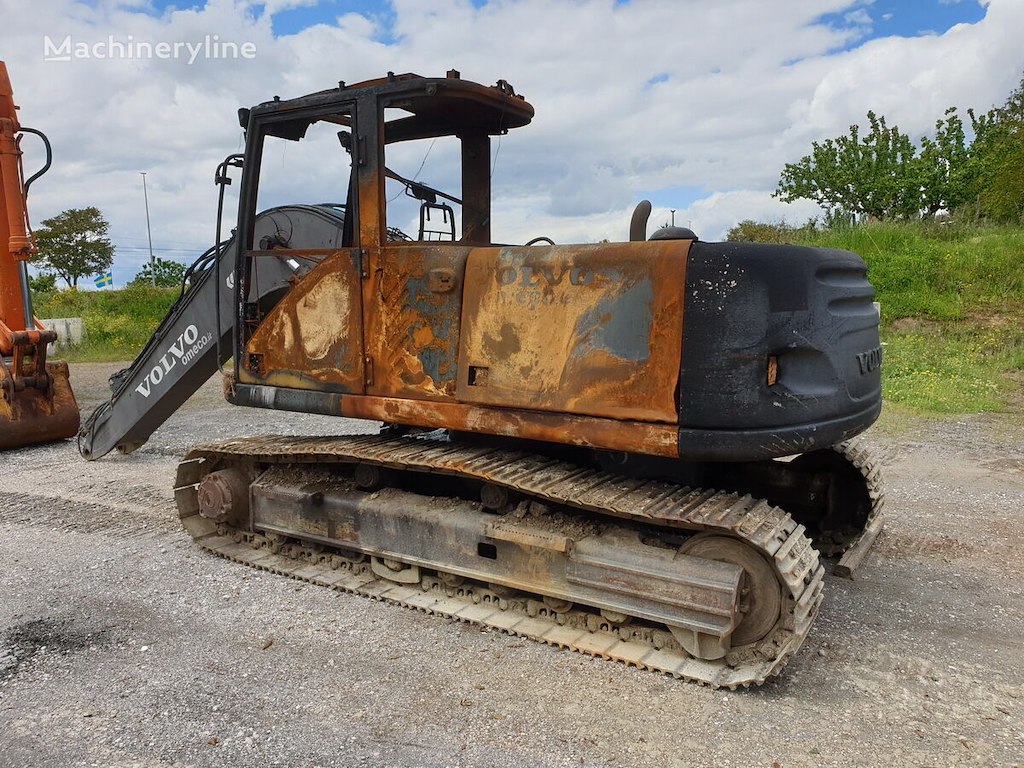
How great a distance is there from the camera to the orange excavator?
8.48 m

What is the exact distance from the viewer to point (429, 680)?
12.2ft

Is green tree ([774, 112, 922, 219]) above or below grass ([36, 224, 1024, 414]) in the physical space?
above

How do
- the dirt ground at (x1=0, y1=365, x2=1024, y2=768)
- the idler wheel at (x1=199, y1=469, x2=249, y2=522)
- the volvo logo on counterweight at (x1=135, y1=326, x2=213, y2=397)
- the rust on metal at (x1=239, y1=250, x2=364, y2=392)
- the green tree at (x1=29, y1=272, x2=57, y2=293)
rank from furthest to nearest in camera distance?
the green tree at (x1=29, y1=272, x2=57, y2=293) → the volvo logo on counterweight at (x1=135, y1=326, x2=213, y2=397) → the idler wheel at (x1=199, y1=469, x2=249, y2=522) → the rust on metal at (x1=239, y1=250, x2=364, y2=392) → the dirt ground at (x1=0, y1=365, x2=1024, y2=768)

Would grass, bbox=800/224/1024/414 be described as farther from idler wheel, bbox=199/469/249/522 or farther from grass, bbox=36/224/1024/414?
idler wheel, bbox=199/469/249/522

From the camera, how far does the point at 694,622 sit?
3703mm

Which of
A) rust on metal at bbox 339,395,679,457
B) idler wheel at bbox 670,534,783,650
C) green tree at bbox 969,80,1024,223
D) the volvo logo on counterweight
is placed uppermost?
green tree at bbox 969,80,1024,223

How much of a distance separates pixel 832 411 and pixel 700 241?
0.96 meters

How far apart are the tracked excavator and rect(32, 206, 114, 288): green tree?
39323 millimetres

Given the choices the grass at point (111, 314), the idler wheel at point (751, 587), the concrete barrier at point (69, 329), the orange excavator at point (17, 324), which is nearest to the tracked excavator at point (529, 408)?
the idler wheel at point (751, 587)

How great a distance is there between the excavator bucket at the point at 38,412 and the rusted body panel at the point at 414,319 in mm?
6174

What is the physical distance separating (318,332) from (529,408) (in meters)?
1.41

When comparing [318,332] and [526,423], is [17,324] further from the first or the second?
[526,423]

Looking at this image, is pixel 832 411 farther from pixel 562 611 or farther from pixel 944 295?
pixel 944 295

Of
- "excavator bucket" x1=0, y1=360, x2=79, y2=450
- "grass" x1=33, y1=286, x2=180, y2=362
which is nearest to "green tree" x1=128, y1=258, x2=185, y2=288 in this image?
"grass" x1=33, y1=286, x2=180, y2=362
